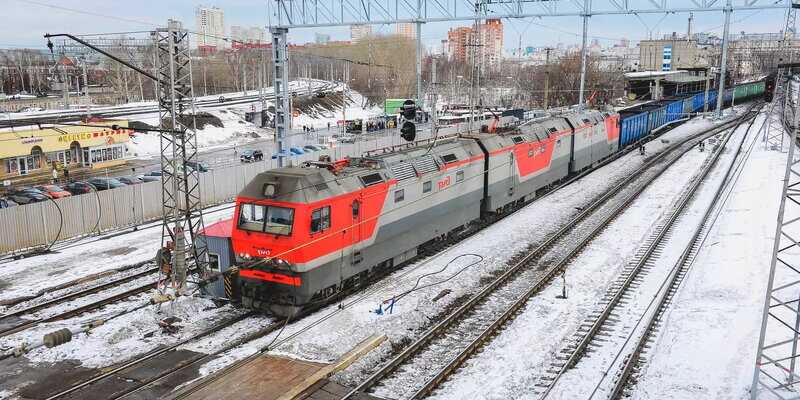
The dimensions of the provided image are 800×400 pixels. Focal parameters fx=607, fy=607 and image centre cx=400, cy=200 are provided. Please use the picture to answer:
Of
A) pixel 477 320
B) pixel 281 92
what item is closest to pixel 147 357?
pixel 477 320

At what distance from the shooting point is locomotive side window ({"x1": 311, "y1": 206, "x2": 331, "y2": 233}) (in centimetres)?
1559

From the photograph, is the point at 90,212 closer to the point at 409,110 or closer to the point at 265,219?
the point at 265,219

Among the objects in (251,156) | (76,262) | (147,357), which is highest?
(251,156)

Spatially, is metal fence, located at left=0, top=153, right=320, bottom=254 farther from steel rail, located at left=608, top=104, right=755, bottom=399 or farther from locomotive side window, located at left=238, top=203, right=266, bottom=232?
steel rail, located at left=608, top=104, right=755, bottom=399

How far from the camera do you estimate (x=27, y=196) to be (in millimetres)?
33312

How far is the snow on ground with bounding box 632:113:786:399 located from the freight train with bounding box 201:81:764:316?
804cm

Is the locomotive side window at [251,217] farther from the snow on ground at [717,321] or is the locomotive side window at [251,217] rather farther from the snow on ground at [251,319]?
the snow on ground at [717,321]

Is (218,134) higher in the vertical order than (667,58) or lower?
lower

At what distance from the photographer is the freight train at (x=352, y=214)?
15.6 meters

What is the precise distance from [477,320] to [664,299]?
5646 mm

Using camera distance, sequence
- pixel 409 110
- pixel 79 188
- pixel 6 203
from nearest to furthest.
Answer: pixel 409 110 → pixel 6 203 → pixel 79 188

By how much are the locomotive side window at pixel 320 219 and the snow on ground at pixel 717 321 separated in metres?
8.30

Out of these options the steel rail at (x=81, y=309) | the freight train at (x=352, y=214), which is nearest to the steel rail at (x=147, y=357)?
the freight train at (x=352, y=214)

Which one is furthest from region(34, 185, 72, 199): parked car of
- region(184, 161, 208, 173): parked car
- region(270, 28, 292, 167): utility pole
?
region(270, 28, 292, 167): utility pole
